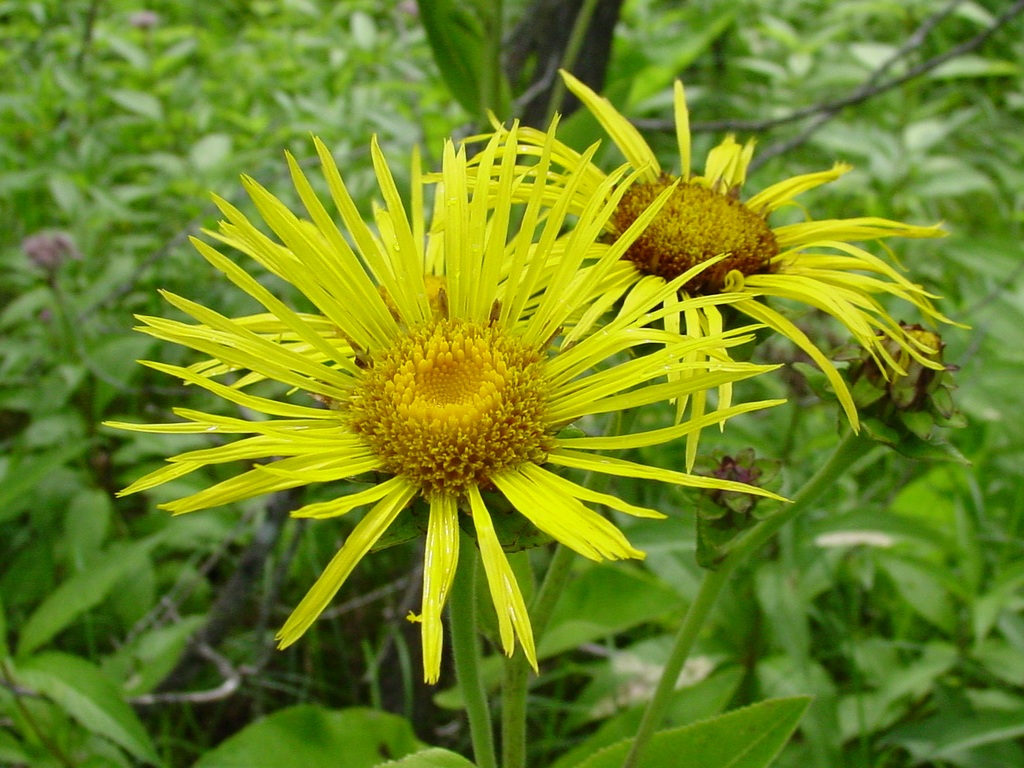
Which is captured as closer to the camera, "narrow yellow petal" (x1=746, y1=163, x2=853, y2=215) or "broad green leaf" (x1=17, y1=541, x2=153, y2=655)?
"narrow yellow petal" (x1=746, y1=163, x2=853, y2=215)

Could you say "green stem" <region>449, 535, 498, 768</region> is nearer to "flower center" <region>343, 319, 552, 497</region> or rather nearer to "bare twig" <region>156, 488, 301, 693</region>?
"flower center" <region>343, 319, 552, 497</region>

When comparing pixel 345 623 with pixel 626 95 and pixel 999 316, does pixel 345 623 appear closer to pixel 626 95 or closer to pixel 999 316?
pixel 626 95

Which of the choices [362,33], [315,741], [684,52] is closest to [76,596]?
[315,741]

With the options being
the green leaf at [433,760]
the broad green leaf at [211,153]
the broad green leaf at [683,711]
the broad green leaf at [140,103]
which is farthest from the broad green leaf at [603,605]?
the broad green leaf at [140,103]

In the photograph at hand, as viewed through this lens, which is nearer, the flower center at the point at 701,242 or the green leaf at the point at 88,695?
the flower center at the point at 701,242

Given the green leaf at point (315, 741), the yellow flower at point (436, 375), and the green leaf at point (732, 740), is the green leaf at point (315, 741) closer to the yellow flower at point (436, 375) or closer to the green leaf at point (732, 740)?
the green leaf at point (732, 740)

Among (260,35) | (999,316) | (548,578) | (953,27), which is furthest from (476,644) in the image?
(953,27)

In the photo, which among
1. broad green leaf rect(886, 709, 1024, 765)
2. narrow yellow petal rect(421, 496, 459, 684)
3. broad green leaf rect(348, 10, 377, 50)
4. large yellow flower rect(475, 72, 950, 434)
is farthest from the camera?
broad green leaf rect(348, 10, 377, 50)

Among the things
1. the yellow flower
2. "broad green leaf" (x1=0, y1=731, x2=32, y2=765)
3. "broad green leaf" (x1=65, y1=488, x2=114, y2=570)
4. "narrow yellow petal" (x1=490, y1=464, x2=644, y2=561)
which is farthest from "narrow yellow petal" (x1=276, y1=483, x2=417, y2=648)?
"broad green leaf" (x1=65, y1=488, x2=114, y2=570)
